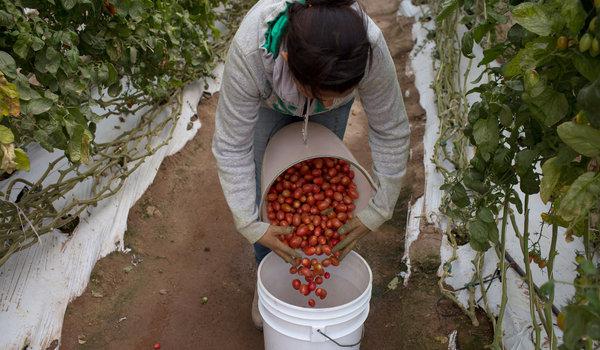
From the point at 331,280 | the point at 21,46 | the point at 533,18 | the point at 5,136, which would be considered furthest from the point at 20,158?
the point at 533,18

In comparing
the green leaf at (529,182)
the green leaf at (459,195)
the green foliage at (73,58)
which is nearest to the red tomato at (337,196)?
the green leaf at (459,195)

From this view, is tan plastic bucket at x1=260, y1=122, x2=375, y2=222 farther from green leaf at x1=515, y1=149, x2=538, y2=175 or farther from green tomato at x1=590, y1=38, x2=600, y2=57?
green tomato at x1=590, y1=38, x2=600, y2=57

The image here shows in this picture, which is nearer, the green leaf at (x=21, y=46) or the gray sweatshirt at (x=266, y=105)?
the gray sweatshirt at (x=266, y=105)

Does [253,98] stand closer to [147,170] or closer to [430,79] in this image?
[147,170]

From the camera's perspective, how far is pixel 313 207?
201 cm

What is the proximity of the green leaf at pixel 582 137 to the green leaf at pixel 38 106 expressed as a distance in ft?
4.78

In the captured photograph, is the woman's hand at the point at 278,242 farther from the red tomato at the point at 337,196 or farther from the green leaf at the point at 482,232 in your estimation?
the green leaf at the point at 482,232

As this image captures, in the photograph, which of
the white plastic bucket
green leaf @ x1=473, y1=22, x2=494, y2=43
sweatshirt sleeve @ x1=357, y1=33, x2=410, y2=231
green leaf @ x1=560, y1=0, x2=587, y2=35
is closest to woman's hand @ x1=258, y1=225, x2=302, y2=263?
the white plastic bucket

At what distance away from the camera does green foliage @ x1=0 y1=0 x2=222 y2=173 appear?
1.93 metres

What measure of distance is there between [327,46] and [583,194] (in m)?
0.61

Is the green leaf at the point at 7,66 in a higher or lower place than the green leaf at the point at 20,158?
higher

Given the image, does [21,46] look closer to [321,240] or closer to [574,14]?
[321,240]

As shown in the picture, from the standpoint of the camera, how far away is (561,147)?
132 centimetres

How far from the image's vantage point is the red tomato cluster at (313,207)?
198 centimetres
